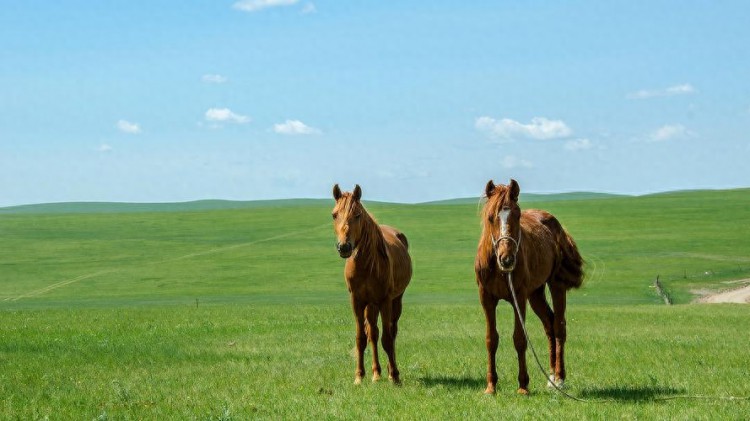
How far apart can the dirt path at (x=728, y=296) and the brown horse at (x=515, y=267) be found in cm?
2692

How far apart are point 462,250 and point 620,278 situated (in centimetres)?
2169

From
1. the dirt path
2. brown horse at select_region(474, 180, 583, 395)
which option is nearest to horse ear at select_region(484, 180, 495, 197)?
brown horse at select_region(474, 180, 583, 395)

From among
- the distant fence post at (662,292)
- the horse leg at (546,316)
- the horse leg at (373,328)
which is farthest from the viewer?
the distant fence post at (662,292)

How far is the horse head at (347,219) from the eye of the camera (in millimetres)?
13039

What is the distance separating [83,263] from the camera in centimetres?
7625

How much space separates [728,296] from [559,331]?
3151 centimetres

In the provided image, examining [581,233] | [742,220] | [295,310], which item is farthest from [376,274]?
[742,220]

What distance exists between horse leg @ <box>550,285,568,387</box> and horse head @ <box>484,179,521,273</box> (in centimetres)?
211

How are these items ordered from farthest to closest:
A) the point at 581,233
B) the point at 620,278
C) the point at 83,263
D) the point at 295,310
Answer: the point at 581,233
the point at 83,263
the point at 620,278
the point at 295,310

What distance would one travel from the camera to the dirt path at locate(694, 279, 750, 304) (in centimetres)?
4072

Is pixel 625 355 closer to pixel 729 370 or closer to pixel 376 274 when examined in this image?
pixel 729 370

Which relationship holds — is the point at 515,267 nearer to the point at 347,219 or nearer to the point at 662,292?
the point at 347,219

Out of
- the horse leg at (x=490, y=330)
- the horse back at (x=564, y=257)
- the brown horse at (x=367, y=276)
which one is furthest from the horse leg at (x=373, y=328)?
the horse back at (x=564, y=257)

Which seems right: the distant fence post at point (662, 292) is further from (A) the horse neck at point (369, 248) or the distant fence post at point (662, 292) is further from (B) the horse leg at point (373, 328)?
(A) the horse neck at point (369, 248)
